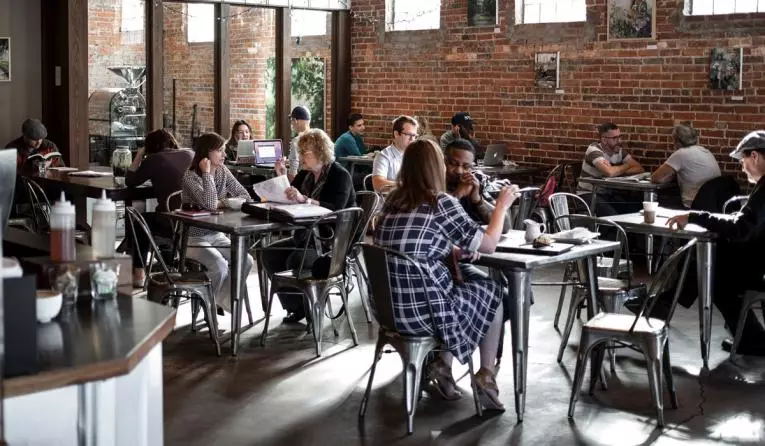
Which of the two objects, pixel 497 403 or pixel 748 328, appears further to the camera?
pixel 748 328

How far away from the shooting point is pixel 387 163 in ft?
26.5

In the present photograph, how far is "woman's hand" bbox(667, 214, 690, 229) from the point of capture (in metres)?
6.09

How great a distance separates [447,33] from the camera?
11594mm

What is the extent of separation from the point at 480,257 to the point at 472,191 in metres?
0.71

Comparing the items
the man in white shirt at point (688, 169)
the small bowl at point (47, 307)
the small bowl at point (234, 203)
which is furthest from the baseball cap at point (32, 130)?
the small bowl at point (47, 307)

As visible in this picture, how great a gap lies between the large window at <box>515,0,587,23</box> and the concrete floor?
465cm

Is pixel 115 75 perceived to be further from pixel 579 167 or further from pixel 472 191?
pixel 472 191

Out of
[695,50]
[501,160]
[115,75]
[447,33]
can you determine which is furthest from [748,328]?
A: [115,75]

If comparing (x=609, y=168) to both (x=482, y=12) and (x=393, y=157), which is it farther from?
(x=482, y=12)

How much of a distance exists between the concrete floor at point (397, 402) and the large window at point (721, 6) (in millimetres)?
3712

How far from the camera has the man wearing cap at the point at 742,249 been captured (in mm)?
5887

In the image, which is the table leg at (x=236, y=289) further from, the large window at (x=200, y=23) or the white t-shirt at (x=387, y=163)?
the large window at (x=200, y=23)

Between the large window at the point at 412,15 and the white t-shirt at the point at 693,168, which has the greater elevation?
the large window at the point at 412,15

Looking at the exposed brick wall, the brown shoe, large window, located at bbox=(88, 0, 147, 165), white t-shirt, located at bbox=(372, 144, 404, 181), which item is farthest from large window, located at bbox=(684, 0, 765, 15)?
the brown shoe
